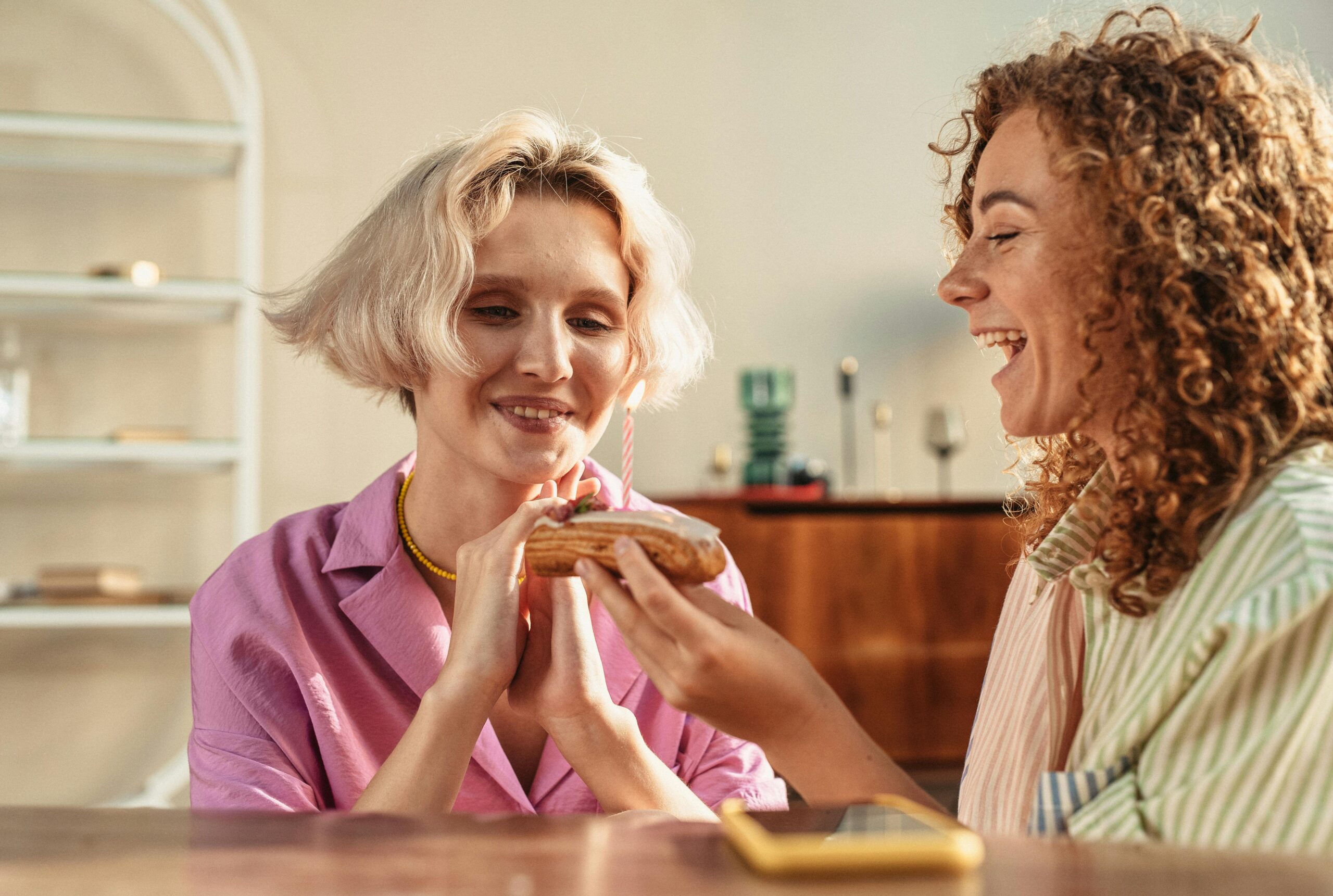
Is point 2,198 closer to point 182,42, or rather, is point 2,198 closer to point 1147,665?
point 182,42

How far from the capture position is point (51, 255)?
354 cm

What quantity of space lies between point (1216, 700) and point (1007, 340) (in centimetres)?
45

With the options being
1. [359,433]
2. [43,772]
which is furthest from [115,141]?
[43,772]

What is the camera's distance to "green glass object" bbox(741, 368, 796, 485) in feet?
11.9

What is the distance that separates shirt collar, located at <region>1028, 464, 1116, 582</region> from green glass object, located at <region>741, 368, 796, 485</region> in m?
2.43

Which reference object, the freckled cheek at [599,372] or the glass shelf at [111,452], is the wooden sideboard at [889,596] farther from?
the freckled cheek at [599,372]

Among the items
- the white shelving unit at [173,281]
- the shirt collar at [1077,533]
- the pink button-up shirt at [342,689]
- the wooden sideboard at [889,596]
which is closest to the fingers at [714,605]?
the shirt collar at [1077,533]

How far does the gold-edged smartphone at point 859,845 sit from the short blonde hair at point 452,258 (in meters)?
0.85

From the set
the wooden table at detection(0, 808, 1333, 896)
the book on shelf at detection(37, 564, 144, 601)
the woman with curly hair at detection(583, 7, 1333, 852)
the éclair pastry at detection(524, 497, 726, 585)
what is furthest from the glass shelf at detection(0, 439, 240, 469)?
the wooden table at detection(0, 808, 1333, 896)

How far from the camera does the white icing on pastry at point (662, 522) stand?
1.00 metres

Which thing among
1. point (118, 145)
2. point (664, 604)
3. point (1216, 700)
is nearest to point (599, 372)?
point (664, 604)

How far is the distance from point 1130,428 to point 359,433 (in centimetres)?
305

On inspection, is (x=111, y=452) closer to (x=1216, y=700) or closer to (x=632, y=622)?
Answer: (x=632, y=622)

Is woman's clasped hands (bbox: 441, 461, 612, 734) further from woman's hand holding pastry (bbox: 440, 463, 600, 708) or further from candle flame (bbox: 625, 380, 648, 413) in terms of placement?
candle flame (bbox: 625, 380, 648, 413)
